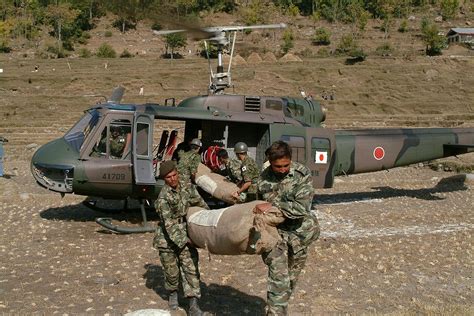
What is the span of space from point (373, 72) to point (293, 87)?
7.99 m

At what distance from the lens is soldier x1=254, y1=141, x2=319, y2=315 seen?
4688 millimetres

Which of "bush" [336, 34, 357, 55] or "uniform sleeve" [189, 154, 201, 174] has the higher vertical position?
"uniform sleeve" [189, 154, 201, 174]

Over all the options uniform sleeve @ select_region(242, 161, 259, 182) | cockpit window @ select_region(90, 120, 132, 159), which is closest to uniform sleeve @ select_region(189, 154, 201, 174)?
uniform sleeve @ select_region(242, 161, 259, 182)

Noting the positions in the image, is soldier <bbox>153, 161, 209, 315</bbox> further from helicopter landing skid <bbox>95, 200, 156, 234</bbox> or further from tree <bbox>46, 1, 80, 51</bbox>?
tree <bbox>46, 1, 80, 51</bbox>

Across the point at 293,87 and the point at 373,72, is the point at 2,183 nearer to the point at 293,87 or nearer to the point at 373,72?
the point at 293,87

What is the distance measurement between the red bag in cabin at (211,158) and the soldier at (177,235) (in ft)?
16.3

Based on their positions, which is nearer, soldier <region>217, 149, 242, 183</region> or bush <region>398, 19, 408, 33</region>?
soldier <region>217, 149, 242, 183</region>

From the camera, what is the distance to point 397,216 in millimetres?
11133

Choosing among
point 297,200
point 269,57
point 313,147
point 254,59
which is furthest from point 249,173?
point 269,57

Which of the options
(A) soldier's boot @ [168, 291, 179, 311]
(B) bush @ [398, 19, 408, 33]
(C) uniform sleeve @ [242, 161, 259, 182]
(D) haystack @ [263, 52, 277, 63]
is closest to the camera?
(A) soldier's boot @ [168, 291, 179, 311]

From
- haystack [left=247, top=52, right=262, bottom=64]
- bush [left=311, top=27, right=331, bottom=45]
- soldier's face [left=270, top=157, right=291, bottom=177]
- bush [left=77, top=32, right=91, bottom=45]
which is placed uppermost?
soldier's face [left=270, top=157, right=291, bottom=177]

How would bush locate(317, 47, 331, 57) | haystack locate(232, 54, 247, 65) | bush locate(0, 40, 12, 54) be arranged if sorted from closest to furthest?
haystack locate(232, 54, 247, 65)
bush locate(317, 47, 331, 57)
bush locate(0, 40, 12, 54)

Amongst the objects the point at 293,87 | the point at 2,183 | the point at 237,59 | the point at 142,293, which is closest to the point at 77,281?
the point at 142,293

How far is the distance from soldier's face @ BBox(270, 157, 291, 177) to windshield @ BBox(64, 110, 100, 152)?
5.72m
